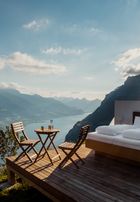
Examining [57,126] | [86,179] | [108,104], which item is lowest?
[57,126]

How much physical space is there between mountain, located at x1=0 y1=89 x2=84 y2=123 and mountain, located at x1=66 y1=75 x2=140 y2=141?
8165 cm

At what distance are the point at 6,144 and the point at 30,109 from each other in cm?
12580

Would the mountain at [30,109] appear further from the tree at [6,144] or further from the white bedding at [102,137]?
the white bedding at [102,137]

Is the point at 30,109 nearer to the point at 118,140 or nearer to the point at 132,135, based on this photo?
the point at 118,140

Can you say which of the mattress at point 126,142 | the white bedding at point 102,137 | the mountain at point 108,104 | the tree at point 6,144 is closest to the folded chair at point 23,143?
the white bedding at point 102,137

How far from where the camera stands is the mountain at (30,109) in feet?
378

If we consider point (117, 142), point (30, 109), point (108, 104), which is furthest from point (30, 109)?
point (117, 142)

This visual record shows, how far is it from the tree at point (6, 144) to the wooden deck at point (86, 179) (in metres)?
2.00

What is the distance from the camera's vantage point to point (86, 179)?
380 centimetres

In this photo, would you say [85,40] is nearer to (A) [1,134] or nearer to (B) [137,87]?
(A) [1,134]

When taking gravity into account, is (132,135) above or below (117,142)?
above

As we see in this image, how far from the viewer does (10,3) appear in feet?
20.5

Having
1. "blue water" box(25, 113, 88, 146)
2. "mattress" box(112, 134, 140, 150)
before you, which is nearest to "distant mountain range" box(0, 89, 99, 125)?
"blue water" box(25, 113, 88, 146)

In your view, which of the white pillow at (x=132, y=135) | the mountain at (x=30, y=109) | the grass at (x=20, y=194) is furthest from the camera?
the mountain at (x=30, y=109)
